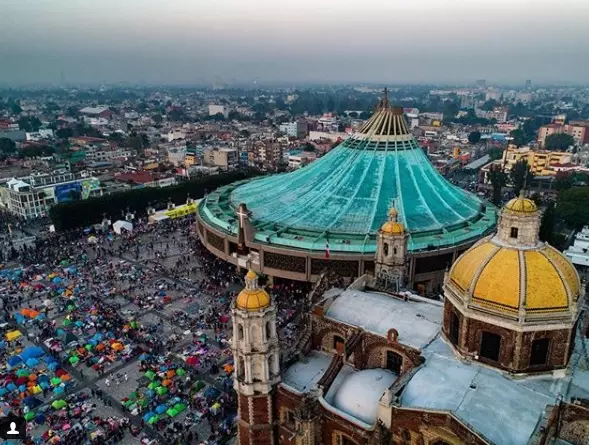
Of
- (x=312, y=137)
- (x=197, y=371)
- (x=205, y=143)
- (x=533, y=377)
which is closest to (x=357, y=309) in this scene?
(x=533, y=377)

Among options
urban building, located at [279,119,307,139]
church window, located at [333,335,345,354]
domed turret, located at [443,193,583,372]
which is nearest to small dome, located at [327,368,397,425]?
church window, located at [333,335,345,354]

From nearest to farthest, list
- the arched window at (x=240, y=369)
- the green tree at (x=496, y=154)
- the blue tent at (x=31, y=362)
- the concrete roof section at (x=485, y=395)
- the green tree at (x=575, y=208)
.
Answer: the concrete roof section at (x=485, y=395) < the arched window at (x=240, y=369) < the blue tent at (x=31, y=362) < the green tree at (x=575, y=208) < the green tree at (x=496, y=154)

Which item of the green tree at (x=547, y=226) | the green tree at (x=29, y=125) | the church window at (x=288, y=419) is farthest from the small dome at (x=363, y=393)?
the green tree at (x=29, y=125)

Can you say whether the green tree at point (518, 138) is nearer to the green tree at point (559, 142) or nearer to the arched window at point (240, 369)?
the green tree at point (559, 142)

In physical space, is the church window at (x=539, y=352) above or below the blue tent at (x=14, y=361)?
above

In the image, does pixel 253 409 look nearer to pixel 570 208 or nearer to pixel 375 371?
pixel 375 371

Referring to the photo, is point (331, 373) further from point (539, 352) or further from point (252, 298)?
point (539, 352)

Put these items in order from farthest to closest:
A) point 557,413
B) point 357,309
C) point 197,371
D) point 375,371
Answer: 1. point 197,371
2. point 357,309
3. point 375,371
4. point 557,413
